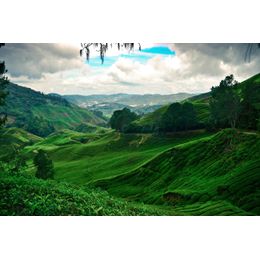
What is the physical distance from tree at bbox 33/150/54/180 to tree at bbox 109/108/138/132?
13.7 feet

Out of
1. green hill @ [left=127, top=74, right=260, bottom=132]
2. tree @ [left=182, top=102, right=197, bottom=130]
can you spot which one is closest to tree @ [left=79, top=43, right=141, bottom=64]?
green hill @ [left=127, top=74, right=260, bottom=132]

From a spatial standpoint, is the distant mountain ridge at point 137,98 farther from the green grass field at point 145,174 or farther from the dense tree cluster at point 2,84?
the dense tree cluster at point 2,84

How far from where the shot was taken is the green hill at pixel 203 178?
15.8 m

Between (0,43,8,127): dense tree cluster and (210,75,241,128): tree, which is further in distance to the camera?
(210,75,241,128): tree

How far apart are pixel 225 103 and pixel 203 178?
425 cm

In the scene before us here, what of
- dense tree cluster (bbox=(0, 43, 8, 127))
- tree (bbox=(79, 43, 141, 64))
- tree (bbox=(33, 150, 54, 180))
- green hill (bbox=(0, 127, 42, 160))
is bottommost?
tree (bbox=(33, 150, 54, 180))

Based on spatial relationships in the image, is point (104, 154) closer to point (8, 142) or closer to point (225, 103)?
point (8, 142)

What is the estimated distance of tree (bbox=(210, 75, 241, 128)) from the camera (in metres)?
17.8

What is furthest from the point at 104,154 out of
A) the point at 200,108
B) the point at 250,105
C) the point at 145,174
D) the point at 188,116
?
the point at 250,105

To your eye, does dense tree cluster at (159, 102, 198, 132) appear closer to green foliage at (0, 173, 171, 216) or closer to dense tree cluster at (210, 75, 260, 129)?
dense tree cluster at (210, 75, 260, 129)

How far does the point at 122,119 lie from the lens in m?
19.7
